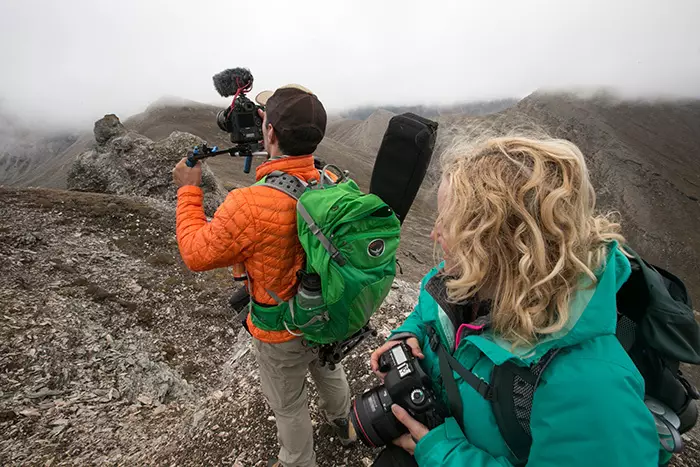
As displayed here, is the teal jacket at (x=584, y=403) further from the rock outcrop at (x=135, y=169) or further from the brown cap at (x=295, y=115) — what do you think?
the rock outcrop at (x=135, y=169)

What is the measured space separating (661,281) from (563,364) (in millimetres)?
903

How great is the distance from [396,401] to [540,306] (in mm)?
1317

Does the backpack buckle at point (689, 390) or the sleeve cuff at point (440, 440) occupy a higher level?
the backpack buckle at point (689, 390)

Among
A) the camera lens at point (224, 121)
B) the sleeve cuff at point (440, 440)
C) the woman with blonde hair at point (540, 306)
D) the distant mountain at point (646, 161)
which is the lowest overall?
the distant mountain at point (646, 161)

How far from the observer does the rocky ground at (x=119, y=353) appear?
21.0ft

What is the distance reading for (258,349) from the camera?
4.37 meters

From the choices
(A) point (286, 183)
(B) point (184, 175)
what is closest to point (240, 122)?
(B) point (184, 175)

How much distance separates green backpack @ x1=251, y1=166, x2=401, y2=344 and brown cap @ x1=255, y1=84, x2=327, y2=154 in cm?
41

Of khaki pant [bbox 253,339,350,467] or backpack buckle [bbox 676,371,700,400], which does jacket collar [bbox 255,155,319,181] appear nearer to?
khaki pant [bbox 253,339,350,467]

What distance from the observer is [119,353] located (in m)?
9.25

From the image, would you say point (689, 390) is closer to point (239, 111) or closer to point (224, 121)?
point (239, 111)

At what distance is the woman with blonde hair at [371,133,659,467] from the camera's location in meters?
1.77

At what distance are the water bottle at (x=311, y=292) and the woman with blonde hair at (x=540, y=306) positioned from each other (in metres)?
1.36

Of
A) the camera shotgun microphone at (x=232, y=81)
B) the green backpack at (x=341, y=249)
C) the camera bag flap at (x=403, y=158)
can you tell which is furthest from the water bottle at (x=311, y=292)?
the camera shotgun microphone at (x=232, y=81)
